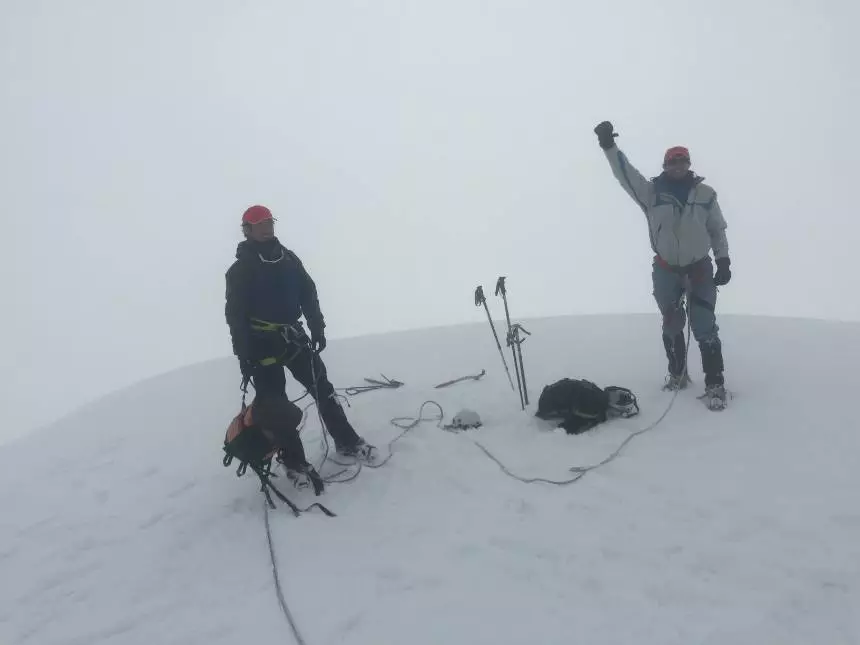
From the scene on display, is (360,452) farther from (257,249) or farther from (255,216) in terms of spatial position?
(255,216)

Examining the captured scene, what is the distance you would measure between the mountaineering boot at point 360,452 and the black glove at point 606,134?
352 cm

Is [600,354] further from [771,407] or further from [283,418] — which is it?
[283,418]

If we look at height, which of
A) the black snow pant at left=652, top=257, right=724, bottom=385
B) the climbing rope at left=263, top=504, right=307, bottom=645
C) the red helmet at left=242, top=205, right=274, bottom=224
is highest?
the red helmet at left=242, top=205, right=274, bottom=224

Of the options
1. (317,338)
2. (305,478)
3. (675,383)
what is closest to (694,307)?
(675,383)

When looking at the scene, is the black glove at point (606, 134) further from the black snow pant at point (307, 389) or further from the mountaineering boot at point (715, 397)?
the black snow pant at point (307, 389)

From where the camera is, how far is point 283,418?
4375 millimetres

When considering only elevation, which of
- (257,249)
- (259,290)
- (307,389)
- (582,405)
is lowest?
(582,405)

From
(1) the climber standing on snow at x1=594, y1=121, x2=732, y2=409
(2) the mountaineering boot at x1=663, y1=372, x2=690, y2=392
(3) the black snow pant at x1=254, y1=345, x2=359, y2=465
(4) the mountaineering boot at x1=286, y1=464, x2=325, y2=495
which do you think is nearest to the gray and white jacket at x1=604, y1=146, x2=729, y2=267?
(1) the climber standing on snow at x1=594, y1=121, x2=732, y2=409

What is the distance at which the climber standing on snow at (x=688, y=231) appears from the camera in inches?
211

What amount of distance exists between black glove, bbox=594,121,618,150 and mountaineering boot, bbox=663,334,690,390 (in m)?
2.04

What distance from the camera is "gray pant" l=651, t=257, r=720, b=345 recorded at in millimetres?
5457

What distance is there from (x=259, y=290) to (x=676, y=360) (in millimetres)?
4169

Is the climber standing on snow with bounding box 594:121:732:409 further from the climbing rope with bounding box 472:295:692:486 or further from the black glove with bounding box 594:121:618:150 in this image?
the climbing rope with bounding box 472:295:692:486

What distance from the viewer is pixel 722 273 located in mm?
5398
